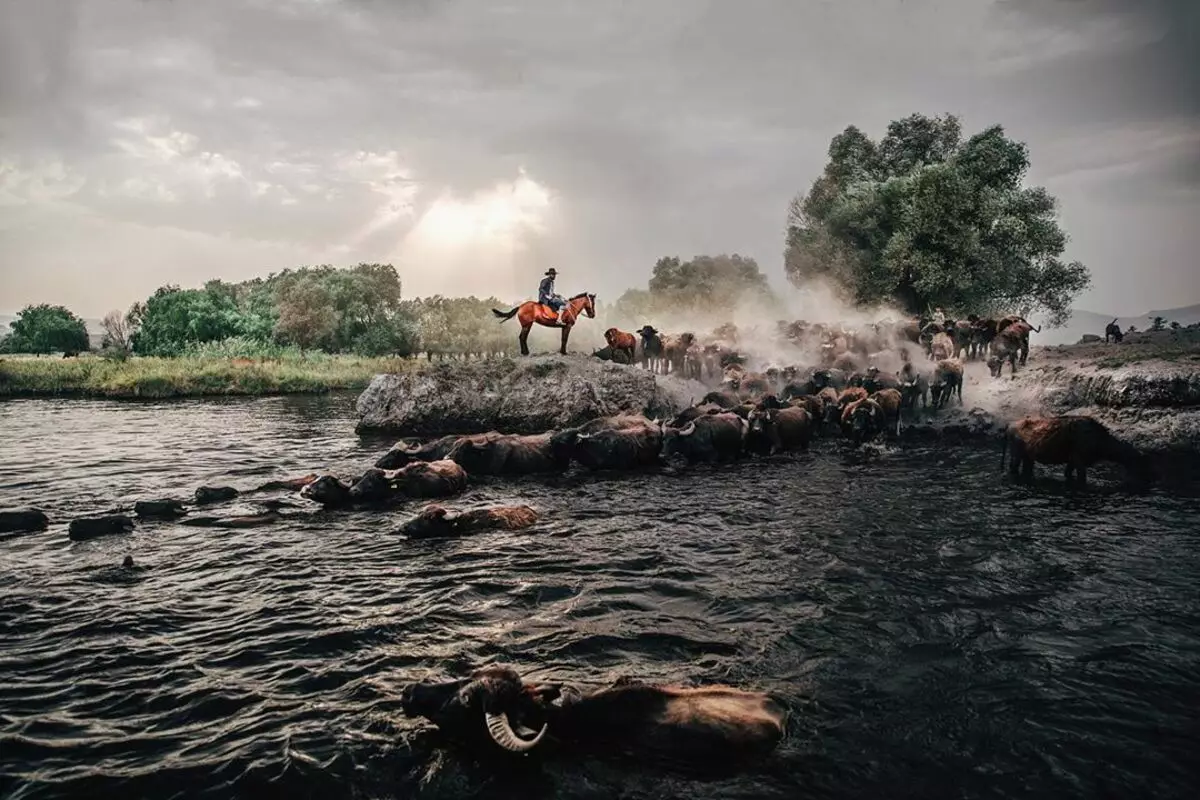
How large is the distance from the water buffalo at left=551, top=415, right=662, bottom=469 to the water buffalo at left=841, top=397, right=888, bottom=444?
24.5 ft

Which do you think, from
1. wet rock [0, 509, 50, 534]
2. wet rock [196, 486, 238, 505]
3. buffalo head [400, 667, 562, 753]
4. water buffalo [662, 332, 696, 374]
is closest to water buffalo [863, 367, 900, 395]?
water buffalo [662, 332, 696, 374]

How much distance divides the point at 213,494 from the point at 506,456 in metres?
7.26

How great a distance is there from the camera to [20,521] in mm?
12953

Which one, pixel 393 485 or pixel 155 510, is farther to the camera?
pixel 393 485

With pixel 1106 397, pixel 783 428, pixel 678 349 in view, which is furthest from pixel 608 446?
pixel 678 349

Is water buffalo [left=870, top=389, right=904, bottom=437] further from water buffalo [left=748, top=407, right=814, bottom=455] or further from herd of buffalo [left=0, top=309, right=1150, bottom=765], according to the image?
water buffalo [left=748, top=407, right=814, bottom=455]

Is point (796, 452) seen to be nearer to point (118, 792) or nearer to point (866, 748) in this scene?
point (866, 748)

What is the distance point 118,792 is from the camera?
5434 mm

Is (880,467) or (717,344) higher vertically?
(717,344)

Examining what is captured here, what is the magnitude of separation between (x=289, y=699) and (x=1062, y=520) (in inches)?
552

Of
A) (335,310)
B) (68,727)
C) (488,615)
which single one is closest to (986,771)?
(488,615)

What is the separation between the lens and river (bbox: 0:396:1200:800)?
5.62 m

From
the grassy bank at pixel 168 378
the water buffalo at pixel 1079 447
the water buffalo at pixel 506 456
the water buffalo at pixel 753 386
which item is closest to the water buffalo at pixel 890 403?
the water buffalo at pixel 753 386

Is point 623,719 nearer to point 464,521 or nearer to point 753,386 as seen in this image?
point 464,521
